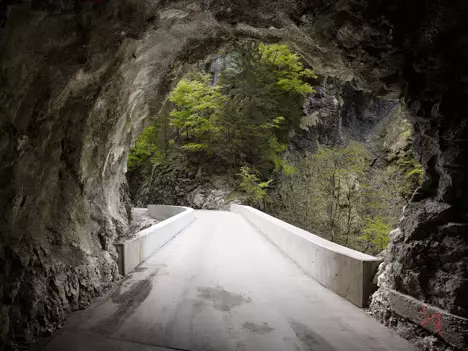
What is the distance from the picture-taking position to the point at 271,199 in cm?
2195

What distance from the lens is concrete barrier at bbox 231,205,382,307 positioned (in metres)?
4.99

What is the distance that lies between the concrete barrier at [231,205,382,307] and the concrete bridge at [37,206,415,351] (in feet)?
0.06

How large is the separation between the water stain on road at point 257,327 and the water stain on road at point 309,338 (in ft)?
1.22

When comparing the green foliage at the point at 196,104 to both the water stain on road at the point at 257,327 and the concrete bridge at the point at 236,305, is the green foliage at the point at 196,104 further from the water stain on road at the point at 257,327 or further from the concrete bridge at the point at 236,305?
the water stain on road at the point at 257,327

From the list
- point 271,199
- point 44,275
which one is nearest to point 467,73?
point 44,275

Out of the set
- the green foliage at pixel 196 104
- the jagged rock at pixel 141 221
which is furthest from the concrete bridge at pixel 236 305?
the green foliage at pixel 196 104

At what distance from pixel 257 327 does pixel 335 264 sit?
2.18 metres

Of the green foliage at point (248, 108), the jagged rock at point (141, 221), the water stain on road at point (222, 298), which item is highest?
the green foliage at point (248, 108)

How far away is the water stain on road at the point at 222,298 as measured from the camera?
5262 mm

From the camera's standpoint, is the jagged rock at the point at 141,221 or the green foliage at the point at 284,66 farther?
the green foliage at the point at 284,66

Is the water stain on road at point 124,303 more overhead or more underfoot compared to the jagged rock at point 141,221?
more overhead

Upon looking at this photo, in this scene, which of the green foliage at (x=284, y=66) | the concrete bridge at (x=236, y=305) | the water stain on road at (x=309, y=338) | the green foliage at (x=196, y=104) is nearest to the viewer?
the water stain on road at (x=309, y=338)

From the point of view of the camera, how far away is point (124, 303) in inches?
208

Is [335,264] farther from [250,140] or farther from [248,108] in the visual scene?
[248,108]
